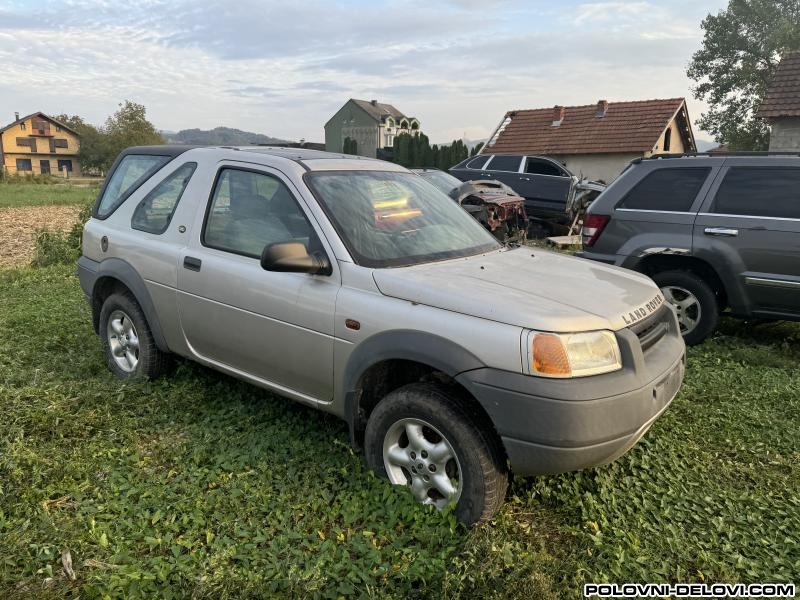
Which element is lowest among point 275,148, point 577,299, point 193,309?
point 193,309

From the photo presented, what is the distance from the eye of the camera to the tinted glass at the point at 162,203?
4.27 meters

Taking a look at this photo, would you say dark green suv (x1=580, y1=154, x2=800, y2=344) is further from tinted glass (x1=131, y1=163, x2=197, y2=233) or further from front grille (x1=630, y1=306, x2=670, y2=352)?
tinted glass (x1=131, y1=163, x2=197, y2=233)

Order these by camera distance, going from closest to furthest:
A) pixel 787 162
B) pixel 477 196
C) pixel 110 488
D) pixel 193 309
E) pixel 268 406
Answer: pixel 110 488 < pixel 193 309 < pixel 268 406 < pixel 787 162 < pixel 477 196

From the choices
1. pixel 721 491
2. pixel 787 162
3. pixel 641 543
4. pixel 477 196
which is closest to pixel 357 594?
pixel 641 543

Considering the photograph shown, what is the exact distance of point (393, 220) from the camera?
3674mm

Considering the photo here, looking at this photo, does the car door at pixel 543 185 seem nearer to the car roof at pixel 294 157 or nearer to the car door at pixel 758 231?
the car door at pixel 758 231

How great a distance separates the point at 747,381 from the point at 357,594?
3.88 m

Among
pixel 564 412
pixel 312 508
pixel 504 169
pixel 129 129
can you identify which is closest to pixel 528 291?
pixel 564 412

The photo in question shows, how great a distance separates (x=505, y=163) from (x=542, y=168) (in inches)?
37.6

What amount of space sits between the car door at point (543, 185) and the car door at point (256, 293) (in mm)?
11165

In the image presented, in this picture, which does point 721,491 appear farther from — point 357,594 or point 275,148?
point 275,148

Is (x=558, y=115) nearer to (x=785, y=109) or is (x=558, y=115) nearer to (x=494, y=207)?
(x=785, y=109)

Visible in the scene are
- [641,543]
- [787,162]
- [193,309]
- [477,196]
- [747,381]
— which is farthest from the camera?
[477,196]

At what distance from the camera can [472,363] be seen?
278 cm
